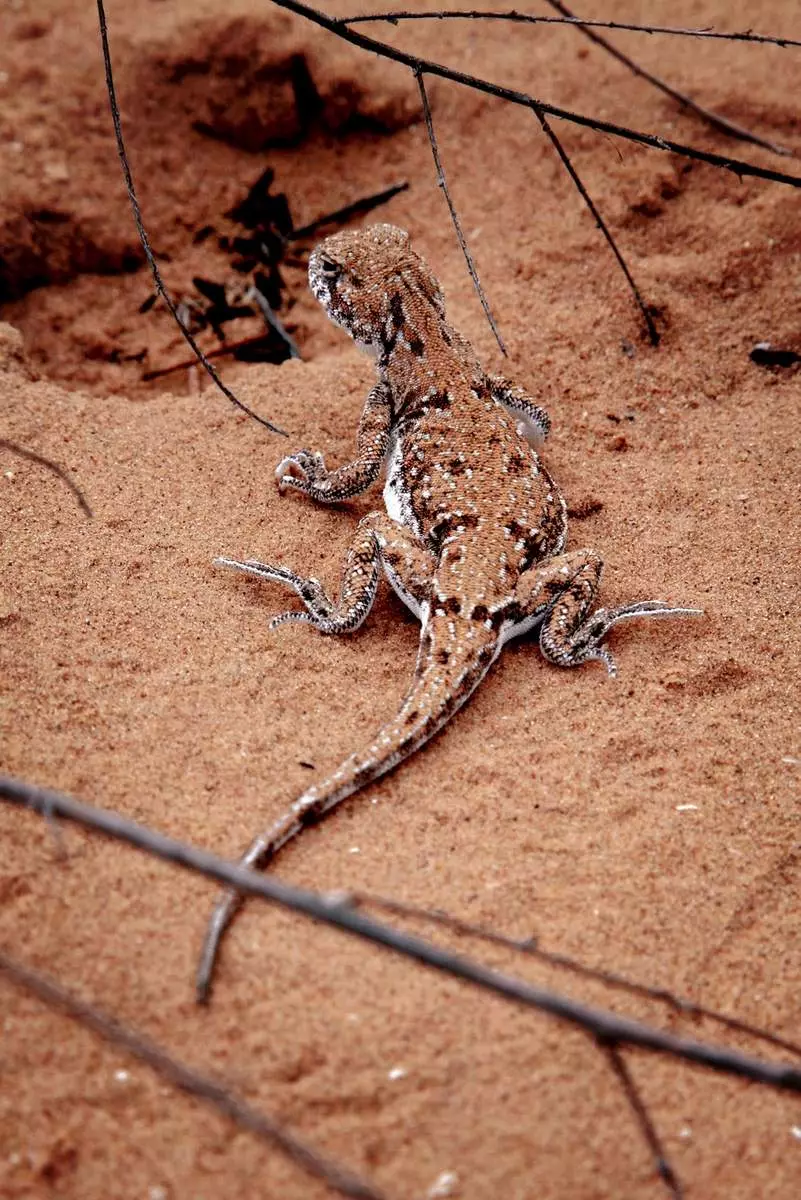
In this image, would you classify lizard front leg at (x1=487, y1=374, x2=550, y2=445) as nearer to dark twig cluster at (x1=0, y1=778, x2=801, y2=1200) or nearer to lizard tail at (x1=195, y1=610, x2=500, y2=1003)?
lizard tail at (x1=195, y1=610, x2=500, y2=1003)

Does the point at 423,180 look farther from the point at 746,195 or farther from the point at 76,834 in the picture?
the point at 76,834

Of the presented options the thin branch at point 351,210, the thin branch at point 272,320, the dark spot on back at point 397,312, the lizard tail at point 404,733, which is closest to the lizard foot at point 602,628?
the lizard tail at point 404,733

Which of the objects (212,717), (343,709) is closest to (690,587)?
(343,709)

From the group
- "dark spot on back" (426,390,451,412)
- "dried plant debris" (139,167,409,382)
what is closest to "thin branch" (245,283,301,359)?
"dried plant debris" (139,167,409,382)

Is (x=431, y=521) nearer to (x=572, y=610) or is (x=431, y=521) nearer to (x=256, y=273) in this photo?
(x=572, y=610)

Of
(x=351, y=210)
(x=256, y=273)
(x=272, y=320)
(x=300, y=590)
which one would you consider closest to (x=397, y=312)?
(x=272, y=320)

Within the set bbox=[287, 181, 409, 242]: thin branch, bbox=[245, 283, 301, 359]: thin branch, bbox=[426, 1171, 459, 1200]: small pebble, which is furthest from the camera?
bbox=[287, 181, 409, 242]: thin branch
